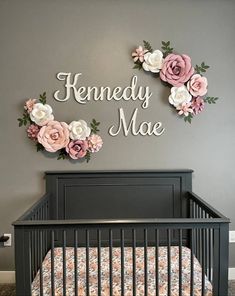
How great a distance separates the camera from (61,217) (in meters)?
2.79

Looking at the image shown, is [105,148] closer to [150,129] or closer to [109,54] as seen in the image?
[150,129]

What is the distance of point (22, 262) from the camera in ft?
5.88

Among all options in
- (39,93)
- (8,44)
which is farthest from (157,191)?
(8,44)

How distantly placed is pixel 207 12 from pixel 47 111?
63.1 inches

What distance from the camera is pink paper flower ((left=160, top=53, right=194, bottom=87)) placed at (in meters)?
2.71

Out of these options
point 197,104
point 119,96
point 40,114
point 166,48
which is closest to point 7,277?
point 40,114

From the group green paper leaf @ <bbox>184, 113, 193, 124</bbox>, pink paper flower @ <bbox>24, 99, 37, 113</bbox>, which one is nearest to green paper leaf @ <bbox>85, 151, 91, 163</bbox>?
pink paper flower @ <bbox>24, 99, 37, 113</bbox>

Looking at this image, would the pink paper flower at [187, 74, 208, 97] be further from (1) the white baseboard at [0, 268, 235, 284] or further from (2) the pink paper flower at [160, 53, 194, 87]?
(1) the white baseboard at [0, 268, 235, 284]

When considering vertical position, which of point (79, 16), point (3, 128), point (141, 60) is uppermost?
point (79, 16)

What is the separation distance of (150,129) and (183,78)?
508 millimetres

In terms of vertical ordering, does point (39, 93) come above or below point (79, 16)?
below

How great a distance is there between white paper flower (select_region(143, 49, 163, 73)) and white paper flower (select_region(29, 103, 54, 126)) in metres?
0.91

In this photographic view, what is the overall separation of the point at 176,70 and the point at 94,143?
925 millimetres

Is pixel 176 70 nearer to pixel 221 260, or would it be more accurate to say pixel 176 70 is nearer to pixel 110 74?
pixel 110 74
